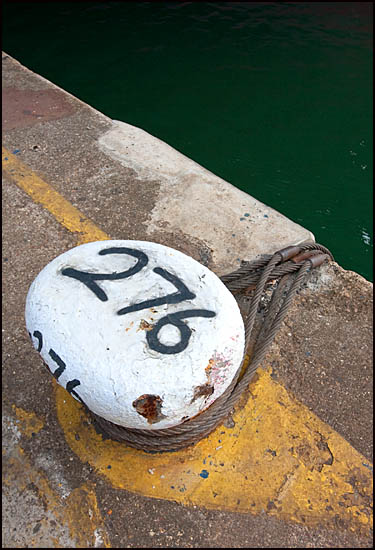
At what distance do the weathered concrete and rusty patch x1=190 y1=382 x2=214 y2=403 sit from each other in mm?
517

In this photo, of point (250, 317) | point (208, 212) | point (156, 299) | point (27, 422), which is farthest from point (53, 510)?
point (208, 212)

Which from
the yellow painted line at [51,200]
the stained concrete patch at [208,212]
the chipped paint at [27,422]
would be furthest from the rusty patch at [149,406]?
the yellow painted line at [51,200]

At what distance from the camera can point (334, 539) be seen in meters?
2.07

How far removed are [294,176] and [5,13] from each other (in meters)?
7.14

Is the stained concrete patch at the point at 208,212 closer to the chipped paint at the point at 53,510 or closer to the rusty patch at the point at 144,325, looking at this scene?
the rusty patch at the point at 144,325

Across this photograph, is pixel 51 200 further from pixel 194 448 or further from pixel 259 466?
pixel 259 466

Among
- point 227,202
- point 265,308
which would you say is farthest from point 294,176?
point 265,308

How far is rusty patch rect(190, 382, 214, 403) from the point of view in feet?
6.30

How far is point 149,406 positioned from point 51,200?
226 centimetres

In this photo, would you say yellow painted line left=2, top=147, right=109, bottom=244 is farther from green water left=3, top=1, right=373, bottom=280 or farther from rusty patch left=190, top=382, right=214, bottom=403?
green water left=3, top=1, right=373, bottom=280

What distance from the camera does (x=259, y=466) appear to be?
7.48 ft

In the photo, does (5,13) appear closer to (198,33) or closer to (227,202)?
(198,33)

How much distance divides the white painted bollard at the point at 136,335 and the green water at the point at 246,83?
2.89 metres

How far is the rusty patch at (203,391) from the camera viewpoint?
1921 millimetres
